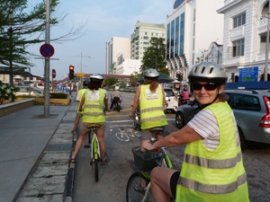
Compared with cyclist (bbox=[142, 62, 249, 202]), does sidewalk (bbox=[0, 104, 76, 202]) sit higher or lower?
lower

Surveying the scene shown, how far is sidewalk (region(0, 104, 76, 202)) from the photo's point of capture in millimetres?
5051

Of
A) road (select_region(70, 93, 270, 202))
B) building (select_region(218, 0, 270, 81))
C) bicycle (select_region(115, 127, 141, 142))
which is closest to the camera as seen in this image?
road (select_region(70, 93, 270, 202))

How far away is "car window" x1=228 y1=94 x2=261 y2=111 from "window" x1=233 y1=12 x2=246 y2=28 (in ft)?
123

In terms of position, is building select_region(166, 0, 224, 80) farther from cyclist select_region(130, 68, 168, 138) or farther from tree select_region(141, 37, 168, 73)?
cyclist select_region(130, 68, 168, 138)

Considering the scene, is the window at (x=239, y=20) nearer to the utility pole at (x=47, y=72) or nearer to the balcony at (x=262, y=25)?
the balcony at (x=262, y=25)

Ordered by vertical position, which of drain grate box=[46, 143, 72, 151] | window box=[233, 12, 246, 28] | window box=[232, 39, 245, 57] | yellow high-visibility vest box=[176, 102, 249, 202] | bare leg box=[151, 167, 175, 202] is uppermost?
window box=[233, 12, 246, 28]

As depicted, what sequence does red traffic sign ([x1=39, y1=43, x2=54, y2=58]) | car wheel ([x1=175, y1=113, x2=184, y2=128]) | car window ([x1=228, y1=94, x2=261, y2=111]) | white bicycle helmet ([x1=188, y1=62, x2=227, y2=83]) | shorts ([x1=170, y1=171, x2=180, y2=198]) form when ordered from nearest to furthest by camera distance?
white bicycle helmet ([x1=188, y1=62, x2=227, y2=83])
shorts ([x1=170, y1=171, x2=180, y2=198])
car window ([x1=228, y1=94, x2=261, y2=111])
car wheel ([x1=175, y1=113, x2=184, y2=128])
red traffic sign ([x1=39, y1=43, x2=54, y2=58])

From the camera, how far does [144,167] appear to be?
365 cm

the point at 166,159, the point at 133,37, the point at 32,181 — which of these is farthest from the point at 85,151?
the point at 133,37

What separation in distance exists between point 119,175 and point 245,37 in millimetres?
40214

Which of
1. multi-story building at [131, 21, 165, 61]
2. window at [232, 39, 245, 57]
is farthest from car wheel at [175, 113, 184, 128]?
multi-story building at [131, 21, 165, 61]

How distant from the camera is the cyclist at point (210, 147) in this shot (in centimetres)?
234

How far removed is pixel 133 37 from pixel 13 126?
152685 mm

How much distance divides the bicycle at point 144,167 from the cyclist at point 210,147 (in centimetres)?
106
